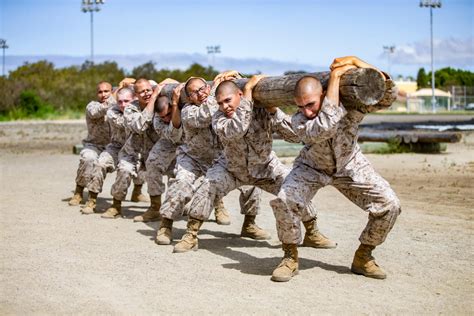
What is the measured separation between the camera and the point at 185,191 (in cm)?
880

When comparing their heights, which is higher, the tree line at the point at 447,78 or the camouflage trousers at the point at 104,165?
the tree line at the point at 447,78

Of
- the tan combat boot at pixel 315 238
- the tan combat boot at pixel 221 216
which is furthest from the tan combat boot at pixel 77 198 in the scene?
the tan combat boot at pixel 315 238

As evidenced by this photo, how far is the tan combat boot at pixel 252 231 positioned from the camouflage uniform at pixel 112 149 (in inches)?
96.1

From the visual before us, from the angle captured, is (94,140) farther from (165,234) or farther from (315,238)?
(315,238)

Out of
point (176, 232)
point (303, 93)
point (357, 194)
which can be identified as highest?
point (303, 93)

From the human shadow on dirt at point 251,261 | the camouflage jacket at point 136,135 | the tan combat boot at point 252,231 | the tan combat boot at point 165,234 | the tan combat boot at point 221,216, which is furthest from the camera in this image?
the tan combat boot at point 221,216

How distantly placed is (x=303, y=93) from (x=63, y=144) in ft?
64.7

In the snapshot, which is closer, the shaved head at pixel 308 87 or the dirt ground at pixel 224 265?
the dirt ground at pixel 224 265

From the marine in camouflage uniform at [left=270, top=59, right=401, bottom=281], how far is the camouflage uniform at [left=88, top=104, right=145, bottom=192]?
4.39 metres

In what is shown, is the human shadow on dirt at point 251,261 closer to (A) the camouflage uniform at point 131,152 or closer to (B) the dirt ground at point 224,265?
(B) the dirt ground at point 224,265

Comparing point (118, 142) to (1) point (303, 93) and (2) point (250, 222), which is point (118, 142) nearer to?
(2) point (250, 222)

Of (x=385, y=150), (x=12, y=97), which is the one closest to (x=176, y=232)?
(x=385, y=150)

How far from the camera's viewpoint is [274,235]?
30.1 ft

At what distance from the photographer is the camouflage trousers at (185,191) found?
28.8 feet
